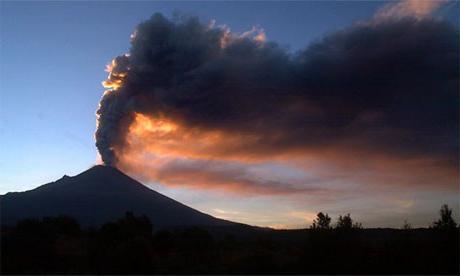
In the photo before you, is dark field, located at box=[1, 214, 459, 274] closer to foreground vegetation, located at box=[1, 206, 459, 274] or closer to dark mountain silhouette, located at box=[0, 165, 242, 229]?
foreground vegetation, located at box=[1, 206, 459, 274]

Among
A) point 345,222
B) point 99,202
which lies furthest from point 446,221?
point 99,202

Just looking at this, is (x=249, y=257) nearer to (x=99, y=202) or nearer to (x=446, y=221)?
(x=446, y=221)

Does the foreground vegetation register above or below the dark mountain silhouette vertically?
below

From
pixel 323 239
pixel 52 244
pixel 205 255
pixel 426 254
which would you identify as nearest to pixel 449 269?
pixel 426 254

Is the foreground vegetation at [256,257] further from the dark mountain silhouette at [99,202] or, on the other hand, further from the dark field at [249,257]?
the dark mountain silhouette at [99,202]

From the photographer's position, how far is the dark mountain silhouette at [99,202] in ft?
266

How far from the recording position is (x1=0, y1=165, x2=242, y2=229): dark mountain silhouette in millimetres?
81188

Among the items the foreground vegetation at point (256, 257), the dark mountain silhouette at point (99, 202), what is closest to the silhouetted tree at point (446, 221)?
the foreground vegetation at point (256, 257)

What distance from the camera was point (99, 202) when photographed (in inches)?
3497

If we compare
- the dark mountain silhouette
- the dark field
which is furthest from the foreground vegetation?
the dark mountain silhouette

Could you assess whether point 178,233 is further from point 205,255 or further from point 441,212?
point 441,212

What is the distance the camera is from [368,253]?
23812mm

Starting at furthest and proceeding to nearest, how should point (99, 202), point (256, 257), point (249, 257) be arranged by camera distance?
point (99, 202)
point (249, 257)
point (256, 257)

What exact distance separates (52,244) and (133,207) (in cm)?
6241
